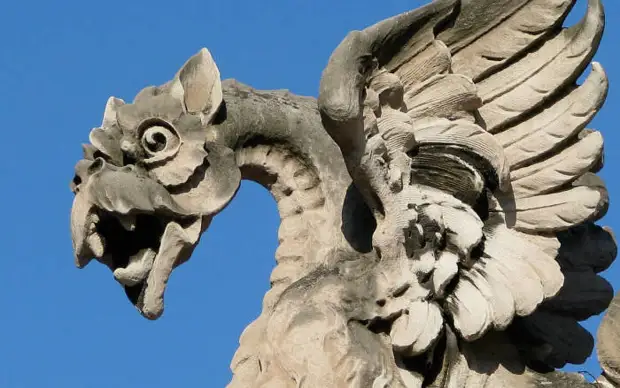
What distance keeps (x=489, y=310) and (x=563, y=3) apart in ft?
3.98

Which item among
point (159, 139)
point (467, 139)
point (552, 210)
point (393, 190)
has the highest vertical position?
point (159, 139)

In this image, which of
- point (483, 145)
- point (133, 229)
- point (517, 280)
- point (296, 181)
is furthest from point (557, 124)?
point (133, 229)

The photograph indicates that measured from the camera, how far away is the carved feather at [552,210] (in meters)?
7.95

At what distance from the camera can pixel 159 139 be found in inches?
303

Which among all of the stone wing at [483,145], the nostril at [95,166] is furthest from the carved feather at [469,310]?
the nostril at [95,166]

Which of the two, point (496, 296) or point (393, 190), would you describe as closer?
point (393, 190)

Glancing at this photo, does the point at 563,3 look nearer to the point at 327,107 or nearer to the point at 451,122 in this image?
the point at 451,122

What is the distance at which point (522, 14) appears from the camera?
8.12 m

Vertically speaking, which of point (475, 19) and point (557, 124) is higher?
point (475, 19)

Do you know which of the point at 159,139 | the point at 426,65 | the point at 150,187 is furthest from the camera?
the point at 426,65

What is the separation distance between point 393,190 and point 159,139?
0.85 metres

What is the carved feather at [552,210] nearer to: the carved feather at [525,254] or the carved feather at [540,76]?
the carved feather at [525,254]

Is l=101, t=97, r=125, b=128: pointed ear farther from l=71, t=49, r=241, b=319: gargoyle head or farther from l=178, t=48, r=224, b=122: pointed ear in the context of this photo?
l=178, t=48, r=224, b=122: pointed ear

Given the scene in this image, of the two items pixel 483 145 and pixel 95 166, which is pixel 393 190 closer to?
pixel 483 145
